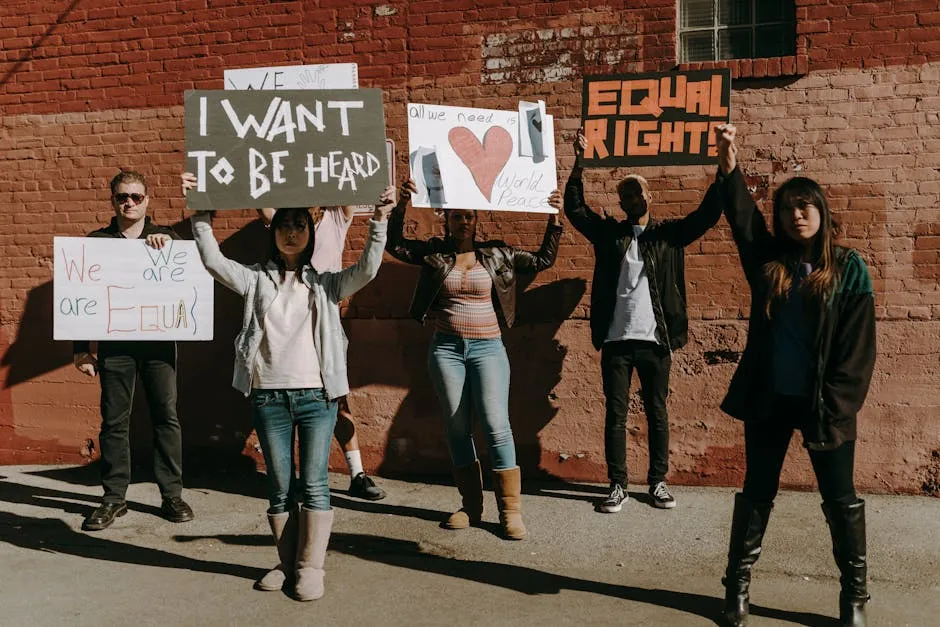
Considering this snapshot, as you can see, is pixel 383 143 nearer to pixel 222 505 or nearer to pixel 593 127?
pixel 593 127

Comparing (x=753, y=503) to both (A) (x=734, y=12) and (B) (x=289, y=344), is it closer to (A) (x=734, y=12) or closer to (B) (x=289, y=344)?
(B) (x=289, y=344)

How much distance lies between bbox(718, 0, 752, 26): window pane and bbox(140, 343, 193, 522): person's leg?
14.3 ft

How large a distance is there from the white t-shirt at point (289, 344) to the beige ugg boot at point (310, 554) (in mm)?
616

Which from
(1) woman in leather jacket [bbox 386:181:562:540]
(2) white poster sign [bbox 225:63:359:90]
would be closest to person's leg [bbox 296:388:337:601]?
(1) woman in leather jacket [bbox 386:181:562:540]

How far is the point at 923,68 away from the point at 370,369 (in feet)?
13.7

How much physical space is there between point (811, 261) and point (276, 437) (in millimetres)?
2477

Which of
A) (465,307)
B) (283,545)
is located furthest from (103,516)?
(465,307)

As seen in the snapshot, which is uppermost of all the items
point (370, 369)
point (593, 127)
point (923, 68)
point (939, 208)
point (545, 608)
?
point (923, 68)

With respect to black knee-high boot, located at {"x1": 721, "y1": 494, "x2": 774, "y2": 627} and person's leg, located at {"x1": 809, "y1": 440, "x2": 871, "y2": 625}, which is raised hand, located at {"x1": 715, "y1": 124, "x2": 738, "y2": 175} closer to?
person's leg, located at {"x1": 809, "y1": 440, "x2": 871, "y2": 625}

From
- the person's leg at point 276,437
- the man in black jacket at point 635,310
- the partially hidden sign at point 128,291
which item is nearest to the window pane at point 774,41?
the man in black jacket at point 635,310

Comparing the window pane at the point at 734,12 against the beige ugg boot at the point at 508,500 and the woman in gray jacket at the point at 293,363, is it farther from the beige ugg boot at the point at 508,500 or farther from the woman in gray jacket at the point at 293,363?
the beige ugg boot at the point at 508,500

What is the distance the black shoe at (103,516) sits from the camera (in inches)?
214

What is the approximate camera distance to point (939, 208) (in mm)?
5770

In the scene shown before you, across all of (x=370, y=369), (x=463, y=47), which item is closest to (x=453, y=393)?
(x=370, y=369)
